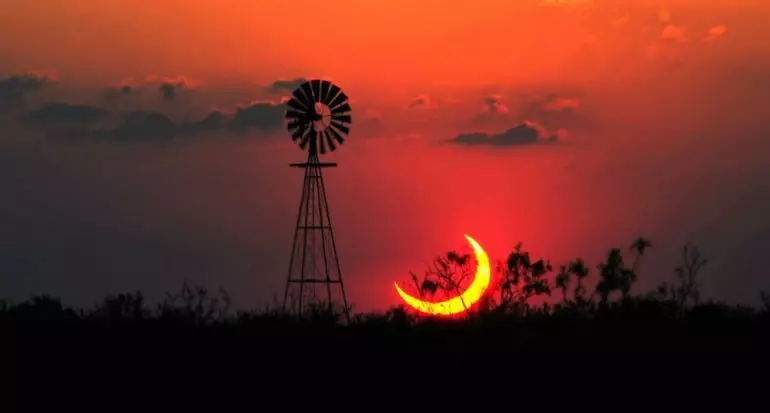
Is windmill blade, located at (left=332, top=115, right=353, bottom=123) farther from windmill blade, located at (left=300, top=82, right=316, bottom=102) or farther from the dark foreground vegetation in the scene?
the dark foreground vegetation

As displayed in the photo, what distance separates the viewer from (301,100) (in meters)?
52.6

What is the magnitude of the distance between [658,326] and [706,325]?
1.39 meters

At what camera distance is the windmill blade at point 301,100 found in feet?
172

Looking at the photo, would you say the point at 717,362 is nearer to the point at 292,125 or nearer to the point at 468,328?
the point at 468,328

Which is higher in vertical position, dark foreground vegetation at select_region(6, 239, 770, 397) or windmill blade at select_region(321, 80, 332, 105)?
windmill blade at select_region(321, 80, 332, 105)

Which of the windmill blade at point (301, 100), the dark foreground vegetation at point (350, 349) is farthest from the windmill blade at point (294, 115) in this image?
the dark foreground vegetation at point (350, 349)

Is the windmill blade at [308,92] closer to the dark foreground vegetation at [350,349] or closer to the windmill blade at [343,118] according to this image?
the windmill blade at [343,118]

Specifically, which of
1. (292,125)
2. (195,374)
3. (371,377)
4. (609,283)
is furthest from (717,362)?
(292,125)

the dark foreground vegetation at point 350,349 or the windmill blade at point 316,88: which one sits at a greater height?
the windmill blade at point 316,88

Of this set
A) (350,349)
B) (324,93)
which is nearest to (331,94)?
(324,93)

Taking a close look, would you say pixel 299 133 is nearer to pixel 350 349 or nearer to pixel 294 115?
pixel 294 115

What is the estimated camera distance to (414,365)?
1297 inches

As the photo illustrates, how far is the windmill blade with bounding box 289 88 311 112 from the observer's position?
52.6 m

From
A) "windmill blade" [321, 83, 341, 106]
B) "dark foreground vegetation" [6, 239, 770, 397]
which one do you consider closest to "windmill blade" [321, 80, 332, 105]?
"windmill blade" [321, 83, 341, 106]
